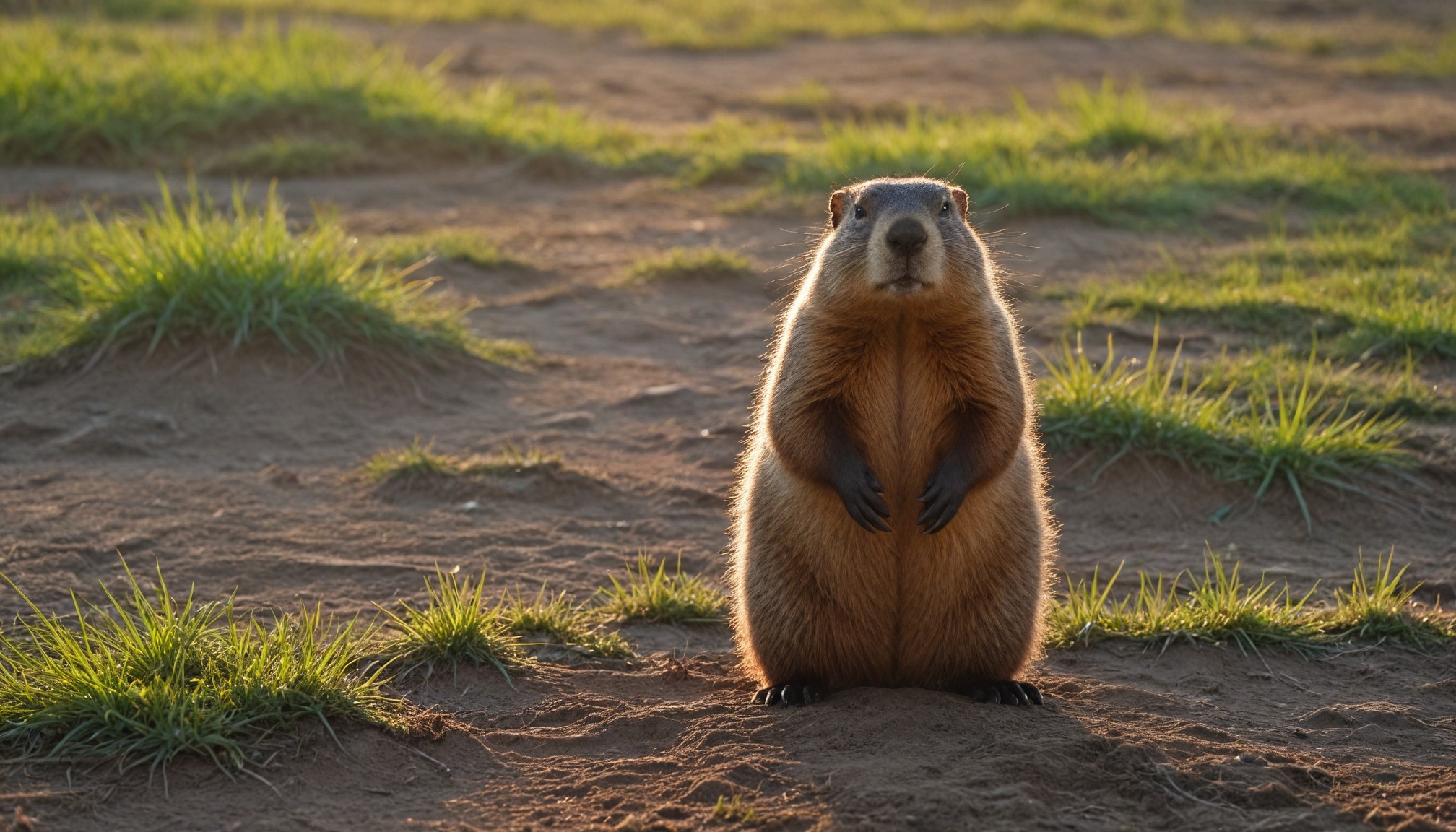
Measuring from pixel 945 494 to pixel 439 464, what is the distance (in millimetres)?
2398

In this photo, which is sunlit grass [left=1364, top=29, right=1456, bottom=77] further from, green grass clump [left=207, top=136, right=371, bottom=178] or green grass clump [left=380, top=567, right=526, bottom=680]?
green grass clump [left=380, top=567, right=526, bottom=680]

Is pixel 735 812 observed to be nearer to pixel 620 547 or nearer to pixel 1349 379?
pixel 620 547

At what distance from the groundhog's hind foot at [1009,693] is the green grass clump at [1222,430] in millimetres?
1885

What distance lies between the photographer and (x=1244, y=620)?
13.9 feet

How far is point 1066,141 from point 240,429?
5.54m

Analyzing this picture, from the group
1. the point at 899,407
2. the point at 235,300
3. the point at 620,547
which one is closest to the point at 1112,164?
the point at 620,547

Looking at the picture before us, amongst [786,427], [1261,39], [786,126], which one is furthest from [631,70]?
[786,427]

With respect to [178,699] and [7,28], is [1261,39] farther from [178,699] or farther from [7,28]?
[178,699]

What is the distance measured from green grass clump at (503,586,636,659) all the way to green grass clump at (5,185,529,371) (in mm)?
2286

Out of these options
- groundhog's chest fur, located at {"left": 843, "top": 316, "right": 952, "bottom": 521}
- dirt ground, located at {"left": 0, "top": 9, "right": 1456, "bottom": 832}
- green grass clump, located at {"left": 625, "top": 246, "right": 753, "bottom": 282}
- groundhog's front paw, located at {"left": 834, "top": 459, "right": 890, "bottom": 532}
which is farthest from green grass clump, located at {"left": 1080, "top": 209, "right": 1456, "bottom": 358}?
groundhog's front paw, located at {"left": 834, "top": 459, "right": 890, "bottom": 532}

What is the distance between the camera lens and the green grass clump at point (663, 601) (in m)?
4.43

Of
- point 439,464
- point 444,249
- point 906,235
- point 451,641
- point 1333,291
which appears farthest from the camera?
point 444,249

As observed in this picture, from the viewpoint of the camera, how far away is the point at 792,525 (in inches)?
147

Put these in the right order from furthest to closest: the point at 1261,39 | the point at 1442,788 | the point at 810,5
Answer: the point at 810,5 < the point at 1261,39 < the point at 1442,788
